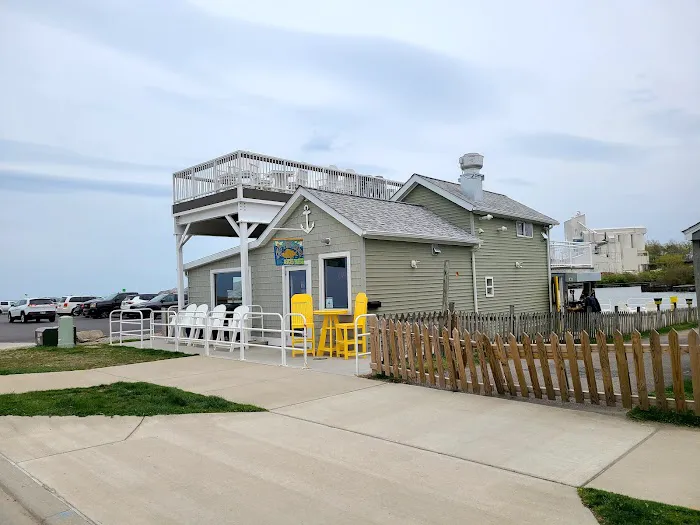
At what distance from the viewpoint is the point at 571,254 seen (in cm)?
2347

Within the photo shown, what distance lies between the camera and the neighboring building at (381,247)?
13.7m

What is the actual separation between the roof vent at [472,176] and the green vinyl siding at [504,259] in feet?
3.52

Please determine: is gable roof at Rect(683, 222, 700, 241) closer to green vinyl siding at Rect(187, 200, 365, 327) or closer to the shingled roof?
the shingled roof

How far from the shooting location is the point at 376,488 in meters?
4.42

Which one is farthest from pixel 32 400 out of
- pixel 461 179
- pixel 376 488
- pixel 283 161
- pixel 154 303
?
pixel 154 303

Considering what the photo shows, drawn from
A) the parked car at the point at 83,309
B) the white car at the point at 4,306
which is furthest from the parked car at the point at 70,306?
the white car at the point at 4,306

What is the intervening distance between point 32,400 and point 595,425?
309 inches

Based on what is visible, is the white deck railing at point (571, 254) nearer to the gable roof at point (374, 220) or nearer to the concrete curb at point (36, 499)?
the gable roof at point (374, 220)

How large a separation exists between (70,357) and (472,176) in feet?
45.3

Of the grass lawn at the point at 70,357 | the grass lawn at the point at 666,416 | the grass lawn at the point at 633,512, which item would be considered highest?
the grass lawn at the point at 70,357

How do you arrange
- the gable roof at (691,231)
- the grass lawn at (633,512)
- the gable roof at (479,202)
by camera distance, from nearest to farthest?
the grass lawn at (633,512) → the gable roof at (691,231) → the gable roof at (479,202)

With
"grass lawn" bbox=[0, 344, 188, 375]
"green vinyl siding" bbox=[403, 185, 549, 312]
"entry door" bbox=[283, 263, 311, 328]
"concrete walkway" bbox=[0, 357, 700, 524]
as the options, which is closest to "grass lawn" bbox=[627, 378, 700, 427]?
"concrete walkway" bbox=[0, 357, 700, 524]

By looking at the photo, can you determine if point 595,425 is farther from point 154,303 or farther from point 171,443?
point 154,303

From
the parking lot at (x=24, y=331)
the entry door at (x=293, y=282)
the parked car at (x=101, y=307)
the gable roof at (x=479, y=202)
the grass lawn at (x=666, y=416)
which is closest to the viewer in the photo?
the grass lawn at (x=666, y=416)
